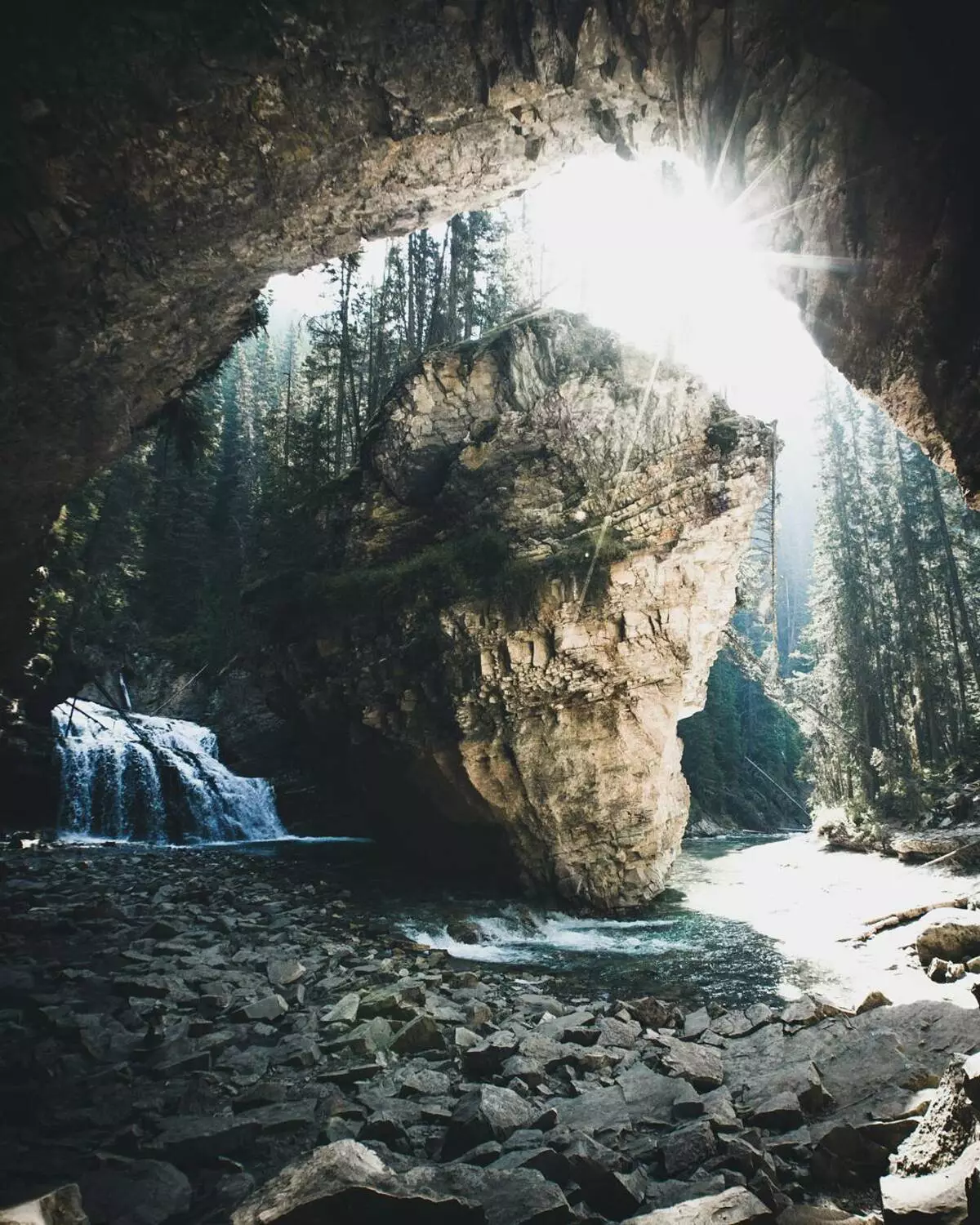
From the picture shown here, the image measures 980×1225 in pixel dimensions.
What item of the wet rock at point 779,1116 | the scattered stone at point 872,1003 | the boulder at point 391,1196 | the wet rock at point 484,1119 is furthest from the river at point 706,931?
the boulder at point 391,1196

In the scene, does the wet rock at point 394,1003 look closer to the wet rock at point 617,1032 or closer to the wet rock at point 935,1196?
the wet rock at point 617,1032

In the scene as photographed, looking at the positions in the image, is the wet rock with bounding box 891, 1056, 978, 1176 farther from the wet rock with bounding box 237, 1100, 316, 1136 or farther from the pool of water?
the pool of water

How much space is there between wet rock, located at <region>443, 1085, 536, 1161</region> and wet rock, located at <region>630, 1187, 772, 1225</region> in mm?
1357

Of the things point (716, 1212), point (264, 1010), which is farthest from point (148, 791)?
point (716, 1212)

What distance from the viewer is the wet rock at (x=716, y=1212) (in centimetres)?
296

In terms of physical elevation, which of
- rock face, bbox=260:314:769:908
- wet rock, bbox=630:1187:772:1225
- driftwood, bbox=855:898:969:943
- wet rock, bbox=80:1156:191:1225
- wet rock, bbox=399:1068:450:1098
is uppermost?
rock face, bbox=260:314:769:908

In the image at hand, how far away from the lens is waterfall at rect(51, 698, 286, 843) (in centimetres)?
1927

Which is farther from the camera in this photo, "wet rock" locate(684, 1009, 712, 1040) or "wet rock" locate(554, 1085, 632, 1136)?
"wet rock" locate(684, 1009, 712, 1040)

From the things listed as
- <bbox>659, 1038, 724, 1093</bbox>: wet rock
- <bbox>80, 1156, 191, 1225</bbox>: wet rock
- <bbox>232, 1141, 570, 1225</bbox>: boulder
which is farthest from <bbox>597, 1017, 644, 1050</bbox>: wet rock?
<bbox>80, 1156, 191, 1225</bbox>: wet rock

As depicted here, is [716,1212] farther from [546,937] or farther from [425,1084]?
[546,937]

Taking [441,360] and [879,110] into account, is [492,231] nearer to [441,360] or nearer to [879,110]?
[441,360]

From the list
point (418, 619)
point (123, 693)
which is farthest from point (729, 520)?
point (123, 693)

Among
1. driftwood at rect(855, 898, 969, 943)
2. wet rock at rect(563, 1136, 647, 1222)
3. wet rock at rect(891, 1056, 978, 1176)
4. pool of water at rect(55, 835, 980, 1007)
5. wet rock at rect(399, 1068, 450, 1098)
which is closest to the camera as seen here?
wet rock at rect(891, 1056, 978, 1176)

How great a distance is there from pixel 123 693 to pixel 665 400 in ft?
89.2
